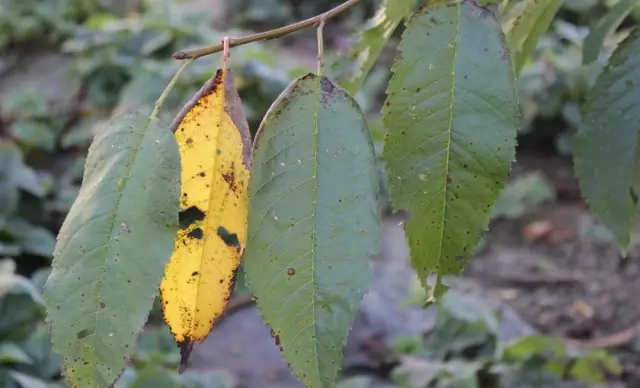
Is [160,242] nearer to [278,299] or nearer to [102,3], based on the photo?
[278,299]

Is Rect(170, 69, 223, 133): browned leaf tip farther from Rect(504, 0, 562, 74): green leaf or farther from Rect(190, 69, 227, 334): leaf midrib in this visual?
Rect(504, 0, 562, 74): green leaf

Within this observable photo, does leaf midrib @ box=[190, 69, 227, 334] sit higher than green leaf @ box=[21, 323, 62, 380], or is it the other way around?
leaf midrib @ box=[190, 69, 227, 334]

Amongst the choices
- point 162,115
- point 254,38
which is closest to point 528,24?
point 254,38

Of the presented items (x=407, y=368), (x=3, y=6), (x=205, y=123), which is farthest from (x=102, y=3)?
(x=205, y=123)

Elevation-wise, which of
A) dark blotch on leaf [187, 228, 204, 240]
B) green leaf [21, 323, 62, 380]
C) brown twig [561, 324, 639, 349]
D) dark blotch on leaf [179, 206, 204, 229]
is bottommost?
Result: brown twig [561, 324, 639, 349]

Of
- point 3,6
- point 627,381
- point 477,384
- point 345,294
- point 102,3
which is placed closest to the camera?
point 345,294

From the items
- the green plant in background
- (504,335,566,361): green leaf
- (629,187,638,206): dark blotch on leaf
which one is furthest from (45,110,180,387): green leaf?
(504,335,566,361): green leaf
